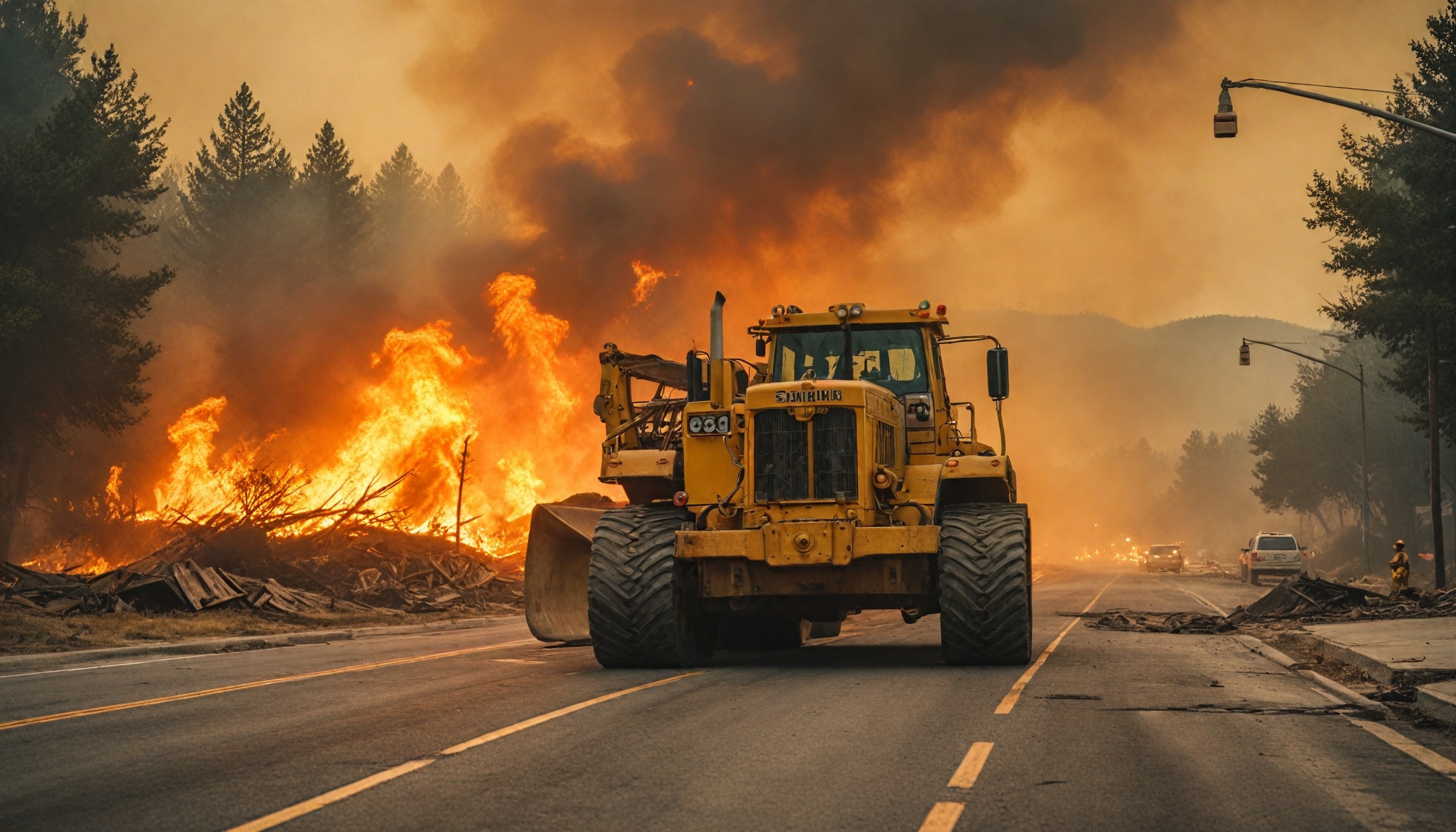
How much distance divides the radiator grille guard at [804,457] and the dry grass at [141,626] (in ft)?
32.5

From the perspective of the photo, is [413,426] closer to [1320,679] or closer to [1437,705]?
[1320,679]

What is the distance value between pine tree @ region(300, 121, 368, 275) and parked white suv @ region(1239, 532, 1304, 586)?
42.6 meters

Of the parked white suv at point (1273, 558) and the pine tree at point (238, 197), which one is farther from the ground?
the pine tree at point (238, 197)

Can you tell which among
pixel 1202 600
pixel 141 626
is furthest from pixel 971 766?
pixel 1202 600

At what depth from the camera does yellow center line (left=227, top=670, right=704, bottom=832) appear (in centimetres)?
595

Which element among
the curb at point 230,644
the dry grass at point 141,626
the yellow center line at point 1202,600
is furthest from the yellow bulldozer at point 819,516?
the yellow center line at point 1202,600

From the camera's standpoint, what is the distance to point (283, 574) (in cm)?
2705

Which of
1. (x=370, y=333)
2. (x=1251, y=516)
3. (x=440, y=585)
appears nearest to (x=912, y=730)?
(x=440, y=585)

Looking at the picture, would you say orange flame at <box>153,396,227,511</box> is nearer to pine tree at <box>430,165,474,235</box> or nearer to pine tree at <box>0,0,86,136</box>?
pine tree at <box>0,0,86,136</box>

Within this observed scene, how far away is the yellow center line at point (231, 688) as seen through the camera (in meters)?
9.70

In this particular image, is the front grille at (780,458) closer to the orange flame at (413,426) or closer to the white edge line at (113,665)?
the white edge line at (113,665)

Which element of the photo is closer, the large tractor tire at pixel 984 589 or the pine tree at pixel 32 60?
the large tractor tire at pixel 984 589

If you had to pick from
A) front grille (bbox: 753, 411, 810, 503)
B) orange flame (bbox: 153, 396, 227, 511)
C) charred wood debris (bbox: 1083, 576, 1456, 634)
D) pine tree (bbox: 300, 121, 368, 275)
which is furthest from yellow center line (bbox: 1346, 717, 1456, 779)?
pine tree (bbox: 300, 121, 368, 275)

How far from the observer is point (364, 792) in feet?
21.8
